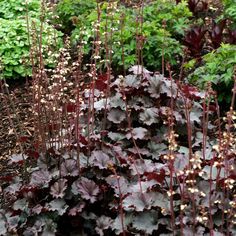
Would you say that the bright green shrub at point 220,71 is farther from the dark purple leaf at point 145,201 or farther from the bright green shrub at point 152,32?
the dark purple leaf at point 145,201

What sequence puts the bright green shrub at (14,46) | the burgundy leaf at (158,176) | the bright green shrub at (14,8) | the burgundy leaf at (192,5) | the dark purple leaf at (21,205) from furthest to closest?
the bright green shrub at (14,8), the burgundy leaf at (192,5), the bright green shrub at (14,46), the dark purple leaf at (21,205), the burgundy leaf at (158,176)

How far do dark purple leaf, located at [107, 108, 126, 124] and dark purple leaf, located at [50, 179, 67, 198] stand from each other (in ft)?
2.44

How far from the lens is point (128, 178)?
3545mm

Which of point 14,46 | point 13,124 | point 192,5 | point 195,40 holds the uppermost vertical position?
point 192,5

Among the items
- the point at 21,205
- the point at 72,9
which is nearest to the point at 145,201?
the point at 21,205

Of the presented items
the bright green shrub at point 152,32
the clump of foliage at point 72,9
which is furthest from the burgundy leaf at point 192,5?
the clump of foliage at point 72,9

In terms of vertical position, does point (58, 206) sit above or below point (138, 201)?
below

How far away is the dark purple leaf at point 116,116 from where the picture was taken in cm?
395

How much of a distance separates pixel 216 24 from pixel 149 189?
3.42 meters

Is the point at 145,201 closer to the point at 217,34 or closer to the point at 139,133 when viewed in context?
the point at 139,133

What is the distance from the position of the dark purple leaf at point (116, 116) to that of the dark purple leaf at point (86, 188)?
0.71 meters

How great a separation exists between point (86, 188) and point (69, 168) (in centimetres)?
21

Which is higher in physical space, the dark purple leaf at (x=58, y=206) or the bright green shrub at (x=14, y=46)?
the dark purple leaf at (x=58, y=206)

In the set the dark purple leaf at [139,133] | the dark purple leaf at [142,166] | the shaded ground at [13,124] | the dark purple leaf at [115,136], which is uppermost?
the dark purple leaf at [139,133]
